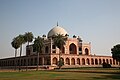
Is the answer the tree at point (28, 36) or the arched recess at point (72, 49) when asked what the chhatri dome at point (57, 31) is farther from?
the tree at point (28, 36)

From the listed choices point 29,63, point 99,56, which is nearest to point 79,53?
point 99,56

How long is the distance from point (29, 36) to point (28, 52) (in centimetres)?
3325

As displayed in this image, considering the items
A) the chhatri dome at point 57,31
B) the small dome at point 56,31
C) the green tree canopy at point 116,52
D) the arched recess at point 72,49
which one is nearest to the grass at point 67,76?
the green tree canopy at point 116,52

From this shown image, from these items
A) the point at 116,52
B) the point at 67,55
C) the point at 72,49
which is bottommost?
the point at 67,55

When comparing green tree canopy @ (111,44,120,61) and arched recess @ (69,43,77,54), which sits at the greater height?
arched recess @ (69,43,77,54)

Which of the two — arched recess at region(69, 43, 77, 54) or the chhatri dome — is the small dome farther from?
arched recess at region(69, 43, 77, 54)

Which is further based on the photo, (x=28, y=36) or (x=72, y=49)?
(x=72, y=49)

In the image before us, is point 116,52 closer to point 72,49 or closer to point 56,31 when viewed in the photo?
point 72,49

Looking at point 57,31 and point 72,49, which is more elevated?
point 57,31

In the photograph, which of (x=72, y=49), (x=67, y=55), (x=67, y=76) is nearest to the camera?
(x=67, y=76)

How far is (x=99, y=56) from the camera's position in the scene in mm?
106812

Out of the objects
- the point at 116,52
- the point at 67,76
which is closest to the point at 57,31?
the point at 116,52

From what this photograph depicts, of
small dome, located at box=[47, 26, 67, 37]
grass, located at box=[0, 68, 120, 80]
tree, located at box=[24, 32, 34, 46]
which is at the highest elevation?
small dome, located at box=[47, 26, 67, 37]

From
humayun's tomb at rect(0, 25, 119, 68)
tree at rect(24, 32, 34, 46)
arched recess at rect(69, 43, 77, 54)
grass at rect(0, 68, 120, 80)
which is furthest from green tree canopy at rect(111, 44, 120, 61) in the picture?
tree at rect(24, 32, 34, 46)
